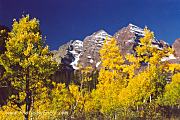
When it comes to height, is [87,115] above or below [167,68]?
below

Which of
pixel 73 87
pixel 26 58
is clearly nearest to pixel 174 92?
pixel 73 87

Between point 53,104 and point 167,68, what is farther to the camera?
point 53,104

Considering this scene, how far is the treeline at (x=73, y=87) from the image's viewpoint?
22594 mm

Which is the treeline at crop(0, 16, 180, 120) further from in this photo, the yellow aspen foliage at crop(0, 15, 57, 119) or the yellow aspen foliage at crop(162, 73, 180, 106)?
the yellow aspen foliage at crop(162, 73, 180, 106)

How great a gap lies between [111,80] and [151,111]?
602 centimetres

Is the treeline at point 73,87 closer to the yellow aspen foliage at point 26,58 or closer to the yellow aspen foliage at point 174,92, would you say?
the yellow aspen foliage at point 26,58

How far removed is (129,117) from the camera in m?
30.5

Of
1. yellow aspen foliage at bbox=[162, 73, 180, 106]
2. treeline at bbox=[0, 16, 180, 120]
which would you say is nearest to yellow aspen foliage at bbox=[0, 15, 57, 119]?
treeline at bbox=[0, 16, 180, 120]

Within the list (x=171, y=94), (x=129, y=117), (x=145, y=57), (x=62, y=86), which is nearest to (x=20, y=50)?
(x=129, y=117)

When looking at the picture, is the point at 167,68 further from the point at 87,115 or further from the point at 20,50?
the point at 20,50

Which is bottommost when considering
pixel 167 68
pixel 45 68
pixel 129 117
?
pixel 129 117

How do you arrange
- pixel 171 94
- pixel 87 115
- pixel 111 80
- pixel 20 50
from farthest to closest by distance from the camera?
1. pixel 171 94
2. pixel 111 80
3. pixel 87 115
4. pixel 20 50

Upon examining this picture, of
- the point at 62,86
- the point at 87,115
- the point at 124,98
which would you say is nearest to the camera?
the point at 87,115

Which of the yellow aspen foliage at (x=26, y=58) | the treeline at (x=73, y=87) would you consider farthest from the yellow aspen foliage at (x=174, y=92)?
the yellow aspen foliage at (x=26, y=58)
